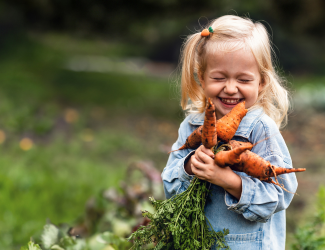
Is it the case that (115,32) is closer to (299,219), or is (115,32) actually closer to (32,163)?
(32,163)

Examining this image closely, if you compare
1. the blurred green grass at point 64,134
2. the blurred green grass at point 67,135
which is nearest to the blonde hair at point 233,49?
the blurred green grass at point 67,135

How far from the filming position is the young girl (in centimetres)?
148

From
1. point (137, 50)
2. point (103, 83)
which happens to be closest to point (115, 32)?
point (103, 83)

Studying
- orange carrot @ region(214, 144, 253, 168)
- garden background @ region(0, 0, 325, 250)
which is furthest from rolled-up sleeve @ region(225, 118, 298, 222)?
garden background @ region(0, 0, 325, 250)

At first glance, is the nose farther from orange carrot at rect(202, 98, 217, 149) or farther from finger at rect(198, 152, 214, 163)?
finger at rect(198, 152, 214, 163)

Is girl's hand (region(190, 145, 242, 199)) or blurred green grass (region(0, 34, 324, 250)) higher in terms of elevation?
blurred green grass (region(0, 34, 324, 250))

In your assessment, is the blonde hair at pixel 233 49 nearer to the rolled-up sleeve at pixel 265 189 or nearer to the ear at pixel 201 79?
the ear at pixel 201 79

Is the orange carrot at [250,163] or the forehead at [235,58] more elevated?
the forehead at [235,58]

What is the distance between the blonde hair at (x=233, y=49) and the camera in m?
1.60

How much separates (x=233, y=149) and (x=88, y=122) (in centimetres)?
433

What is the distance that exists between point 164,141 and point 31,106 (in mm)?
2277

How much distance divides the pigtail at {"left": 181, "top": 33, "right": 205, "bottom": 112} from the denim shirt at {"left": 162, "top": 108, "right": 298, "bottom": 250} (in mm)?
353

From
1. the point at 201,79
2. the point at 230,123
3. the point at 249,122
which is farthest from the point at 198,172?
the point at 201,79

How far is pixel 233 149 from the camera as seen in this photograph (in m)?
1.40
